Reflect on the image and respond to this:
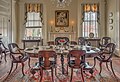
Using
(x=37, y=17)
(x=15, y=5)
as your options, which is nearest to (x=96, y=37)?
(x=37, y=17)

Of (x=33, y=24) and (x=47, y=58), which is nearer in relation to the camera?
(x=47, y=58)

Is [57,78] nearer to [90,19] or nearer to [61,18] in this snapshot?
[61,18]

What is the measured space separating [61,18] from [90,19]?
1.66 metres

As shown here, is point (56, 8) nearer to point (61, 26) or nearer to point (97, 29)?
point (61, 26)

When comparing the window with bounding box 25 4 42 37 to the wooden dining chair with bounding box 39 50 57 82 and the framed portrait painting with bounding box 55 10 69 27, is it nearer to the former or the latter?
the framed portrait painting with bounding box 55 10 69 27

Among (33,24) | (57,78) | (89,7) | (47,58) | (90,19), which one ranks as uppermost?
(89,7)

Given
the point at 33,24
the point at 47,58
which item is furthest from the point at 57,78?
the point at 33,24

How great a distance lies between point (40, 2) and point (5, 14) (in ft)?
8.39

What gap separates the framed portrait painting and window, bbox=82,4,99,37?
0.98 metres

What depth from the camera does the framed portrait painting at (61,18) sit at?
1155 cm

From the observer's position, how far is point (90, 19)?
11500mm

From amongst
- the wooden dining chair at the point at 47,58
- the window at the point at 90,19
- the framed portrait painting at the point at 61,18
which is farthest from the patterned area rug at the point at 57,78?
the framed portrait painting at the point at 61,18

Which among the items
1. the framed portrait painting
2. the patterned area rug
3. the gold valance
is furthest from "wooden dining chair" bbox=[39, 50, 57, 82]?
the gold valance

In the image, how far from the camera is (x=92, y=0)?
11.2m
